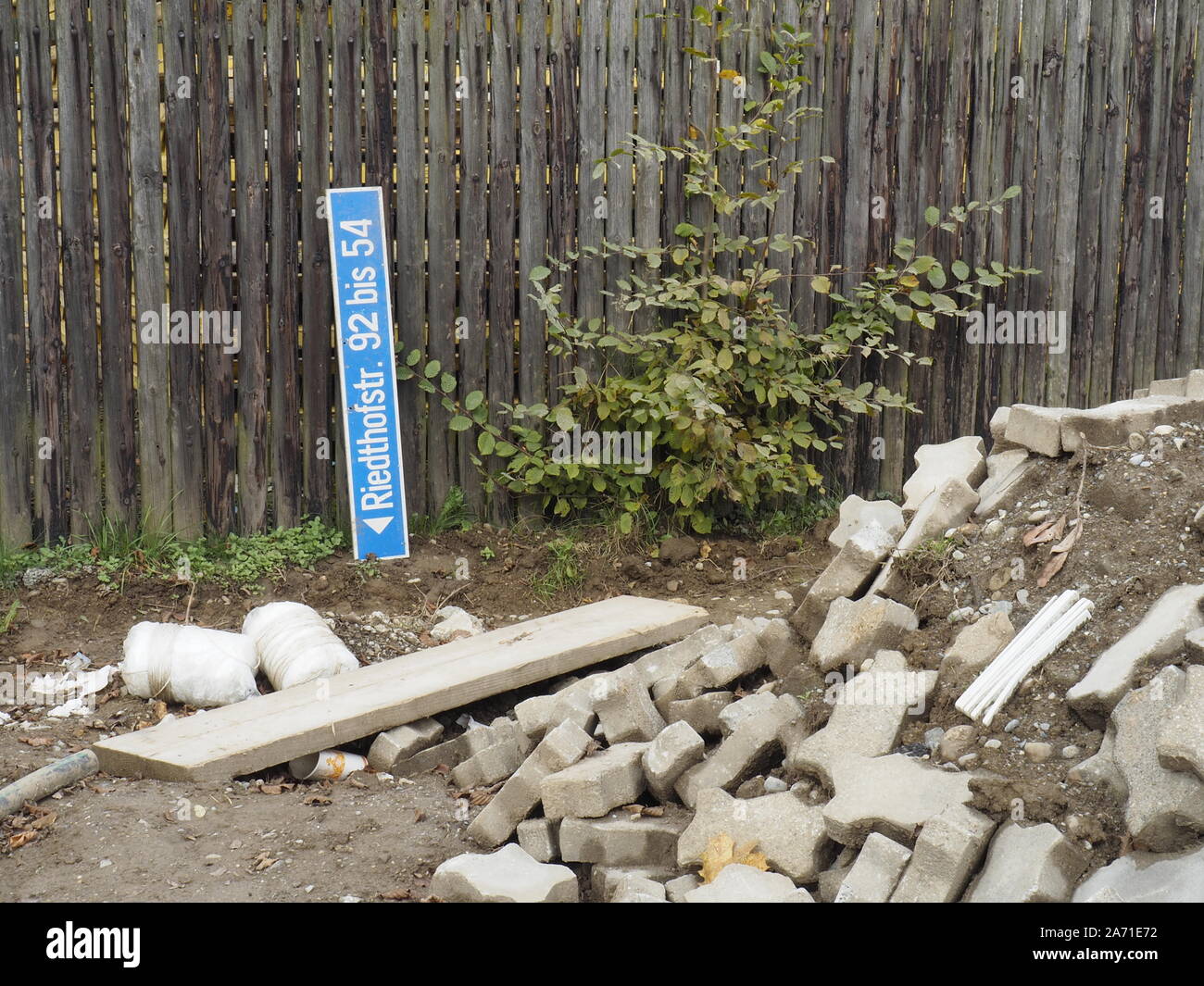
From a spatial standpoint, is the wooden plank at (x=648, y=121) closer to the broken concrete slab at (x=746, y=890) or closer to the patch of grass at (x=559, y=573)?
the patch of grass at (x=559, y=573)

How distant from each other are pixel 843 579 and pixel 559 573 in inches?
74.5

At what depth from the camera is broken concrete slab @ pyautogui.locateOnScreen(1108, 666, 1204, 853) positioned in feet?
9.37

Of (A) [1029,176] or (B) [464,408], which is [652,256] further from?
(A) [1029,176]

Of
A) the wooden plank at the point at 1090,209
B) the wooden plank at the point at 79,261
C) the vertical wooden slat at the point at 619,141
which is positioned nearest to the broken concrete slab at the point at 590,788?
the vertical wooden slat at the point at 619,141

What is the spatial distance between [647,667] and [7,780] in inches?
86.6

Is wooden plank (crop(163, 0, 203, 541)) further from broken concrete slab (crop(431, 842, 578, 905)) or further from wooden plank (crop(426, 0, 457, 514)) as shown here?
broken concrete slab (crop(431, 842, 578, 905))

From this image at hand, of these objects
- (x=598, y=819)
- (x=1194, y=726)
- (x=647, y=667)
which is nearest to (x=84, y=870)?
(x=598, y=819)

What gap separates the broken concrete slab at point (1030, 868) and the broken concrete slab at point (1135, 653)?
0.54 meters

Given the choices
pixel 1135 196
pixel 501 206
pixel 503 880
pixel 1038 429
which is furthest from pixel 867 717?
pixel 1135 196

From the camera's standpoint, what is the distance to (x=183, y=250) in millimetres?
5879

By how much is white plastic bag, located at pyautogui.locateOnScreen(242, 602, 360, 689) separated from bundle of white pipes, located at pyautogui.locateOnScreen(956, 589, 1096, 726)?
8.24 ft

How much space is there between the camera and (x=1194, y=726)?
2908mm

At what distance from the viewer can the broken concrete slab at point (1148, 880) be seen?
2.70 meters

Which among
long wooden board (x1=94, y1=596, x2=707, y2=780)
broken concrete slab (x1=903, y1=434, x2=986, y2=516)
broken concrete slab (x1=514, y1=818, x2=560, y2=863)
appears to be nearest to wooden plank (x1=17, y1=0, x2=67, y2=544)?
long wooden board (x1=94, y1=596, x2=707, y2=780)
